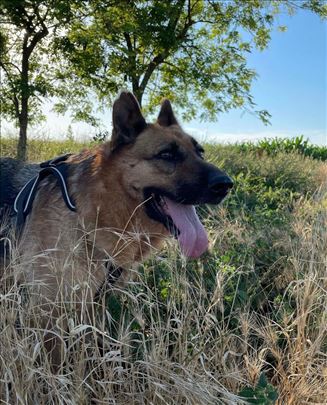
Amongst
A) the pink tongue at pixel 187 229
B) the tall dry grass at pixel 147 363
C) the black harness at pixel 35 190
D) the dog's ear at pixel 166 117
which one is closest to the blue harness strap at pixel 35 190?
the black harness at pixel 35 190

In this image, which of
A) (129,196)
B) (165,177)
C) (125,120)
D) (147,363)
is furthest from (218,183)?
(147,363)

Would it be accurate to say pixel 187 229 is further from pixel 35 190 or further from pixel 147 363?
pixel 147 363

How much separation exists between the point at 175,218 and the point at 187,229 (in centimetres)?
10

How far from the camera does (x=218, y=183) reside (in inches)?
122

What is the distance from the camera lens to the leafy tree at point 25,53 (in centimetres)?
1216

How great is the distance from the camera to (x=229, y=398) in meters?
2.15

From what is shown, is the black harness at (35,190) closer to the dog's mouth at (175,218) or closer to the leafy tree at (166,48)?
the dog's mouth at (175,218)

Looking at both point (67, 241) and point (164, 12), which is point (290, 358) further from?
point (164, 12)

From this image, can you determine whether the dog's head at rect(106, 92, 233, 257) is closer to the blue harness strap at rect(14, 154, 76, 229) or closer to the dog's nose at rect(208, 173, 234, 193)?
the dog's nose at rect(208, 173, 234, 193)

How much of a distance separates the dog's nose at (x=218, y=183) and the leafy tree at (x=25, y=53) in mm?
8887

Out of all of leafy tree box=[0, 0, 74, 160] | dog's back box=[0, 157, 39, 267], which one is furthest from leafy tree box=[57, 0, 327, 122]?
dog's back box=[0, 157, 39, 267]

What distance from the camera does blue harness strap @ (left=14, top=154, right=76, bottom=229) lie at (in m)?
3.14

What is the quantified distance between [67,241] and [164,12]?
11.6 m

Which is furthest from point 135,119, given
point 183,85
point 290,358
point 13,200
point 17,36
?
point 183,85
